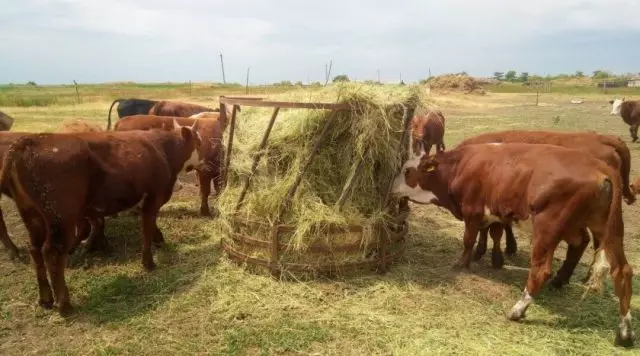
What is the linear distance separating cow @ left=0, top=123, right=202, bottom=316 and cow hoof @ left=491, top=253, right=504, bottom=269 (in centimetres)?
465

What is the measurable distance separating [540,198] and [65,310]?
17.3 feet

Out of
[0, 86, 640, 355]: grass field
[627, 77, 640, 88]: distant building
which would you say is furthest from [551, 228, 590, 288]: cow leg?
[627, 77, 640, 88]: distant building

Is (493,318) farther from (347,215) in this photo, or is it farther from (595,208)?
(347,215)

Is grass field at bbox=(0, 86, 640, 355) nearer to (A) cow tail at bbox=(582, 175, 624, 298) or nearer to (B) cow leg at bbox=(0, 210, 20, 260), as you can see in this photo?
(B) cow leg at bbox=(0, 210, 20, 260)

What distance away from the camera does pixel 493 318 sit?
17.9 ft

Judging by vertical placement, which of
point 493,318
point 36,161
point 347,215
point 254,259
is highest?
point 36,161

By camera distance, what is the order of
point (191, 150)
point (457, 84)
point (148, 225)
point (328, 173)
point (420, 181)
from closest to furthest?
point (328, 173), point (148, 225), point (420, 181), point (191, 150), point (457, 84)

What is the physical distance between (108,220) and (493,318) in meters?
6.29

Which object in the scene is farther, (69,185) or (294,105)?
(294,105)

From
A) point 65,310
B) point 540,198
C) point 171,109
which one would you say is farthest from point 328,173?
point 171,109

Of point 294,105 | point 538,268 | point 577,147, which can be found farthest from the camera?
point 577,147

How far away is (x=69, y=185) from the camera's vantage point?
5.55 m

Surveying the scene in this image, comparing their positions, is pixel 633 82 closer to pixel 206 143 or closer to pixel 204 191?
pixel 206 143

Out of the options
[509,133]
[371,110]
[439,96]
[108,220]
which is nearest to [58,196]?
[108,220]
